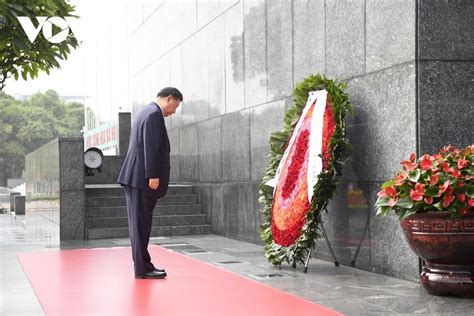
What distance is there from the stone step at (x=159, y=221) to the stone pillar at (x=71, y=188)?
342 mm

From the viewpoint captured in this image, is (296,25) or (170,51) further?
(170,51)

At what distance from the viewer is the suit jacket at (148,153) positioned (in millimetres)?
8258

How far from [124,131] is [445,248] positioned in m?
17.7

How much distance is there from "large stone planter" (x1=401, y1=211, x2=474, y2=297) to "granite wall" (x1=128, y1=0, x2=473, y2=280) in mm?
924

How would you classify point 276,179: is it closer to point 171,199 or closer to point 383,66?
point 383,66

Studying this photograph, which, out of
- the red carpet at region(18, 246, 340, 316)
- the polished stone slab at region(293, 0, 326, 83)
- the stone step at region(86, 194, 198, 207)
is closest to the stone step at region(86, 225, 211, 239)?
the stone step at region(86, 194, 198, 207)

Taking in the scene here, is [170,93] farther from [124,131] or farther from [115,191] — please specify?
[124,131]

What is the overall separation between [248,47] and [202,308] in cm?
731

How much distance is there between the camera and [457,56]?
8.01 meters

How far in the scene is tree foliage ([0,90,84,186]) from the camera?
86.4m

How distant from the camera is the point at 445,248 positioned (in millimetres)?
6773

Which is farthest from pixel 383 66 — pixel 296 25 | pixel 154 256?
pixel 154 256

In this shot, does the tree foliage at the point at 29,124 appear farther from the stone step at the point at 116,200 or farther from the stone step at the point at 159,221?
the stone step at the point at 159,221

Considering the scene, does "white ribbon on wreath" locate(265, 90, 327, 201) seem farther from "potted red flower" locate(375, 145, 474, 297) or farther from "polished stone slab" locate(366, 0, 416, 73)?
"potted red flower" locate(375, 145, 474, 297)
